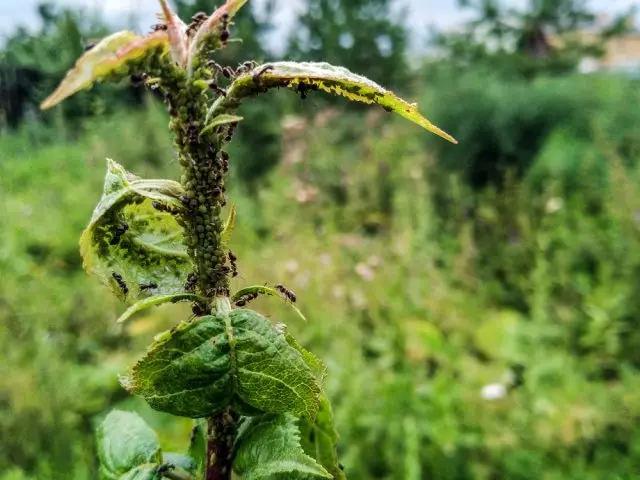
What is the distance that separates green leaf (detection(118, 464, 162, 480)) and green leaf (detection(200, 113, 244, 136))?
0.32 m

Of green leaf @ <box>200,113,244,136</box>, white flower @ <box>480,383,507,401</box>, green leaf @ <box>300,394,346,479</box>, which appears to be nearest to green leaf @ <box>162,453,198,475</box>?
green leaf @ <box>300,394,346,479</box>

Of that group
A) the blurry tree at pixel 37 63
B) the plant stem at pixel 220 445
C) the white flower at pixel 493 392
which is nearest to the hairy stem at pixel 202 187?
the plant stem at pixel 220 445

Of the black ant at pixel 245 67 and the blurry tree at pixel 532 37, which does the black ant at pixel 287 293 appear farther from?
the blurry tree at pixel 532 37

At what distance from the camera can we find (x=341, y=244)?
437cm

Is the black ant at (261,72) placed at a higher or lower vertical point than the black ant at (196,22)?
lower

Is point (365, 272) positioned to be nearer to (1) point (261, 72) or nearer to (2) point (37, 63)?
(2) point (37, 63)

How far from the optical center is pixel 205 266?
54cm

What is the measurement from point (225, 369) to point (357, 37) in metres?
7.44

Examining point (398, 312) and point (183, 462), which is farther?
point (398, 312)

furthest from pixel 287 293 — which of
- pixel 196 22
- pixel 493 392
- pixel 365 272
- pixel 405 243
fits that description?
pixel 405 243

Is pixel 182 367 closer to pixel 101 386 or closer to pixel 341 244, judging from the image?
pixel 101 386

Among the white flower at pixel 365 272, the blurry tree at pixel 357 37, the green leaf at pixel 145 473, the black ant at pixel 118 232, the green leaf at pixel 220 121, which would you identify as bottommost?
the green leaf at pixel 145 473

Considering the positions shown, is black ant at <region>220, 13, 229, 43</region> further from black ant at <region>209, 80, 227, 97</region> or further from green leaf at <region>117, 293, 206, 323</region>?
green leaf at <region>117, 293, 206, 323</region>

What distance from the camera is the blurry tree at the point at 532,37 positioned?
25.3 ft
